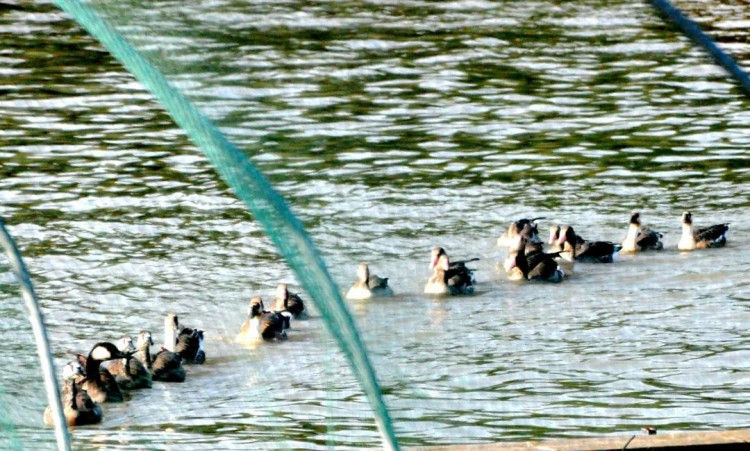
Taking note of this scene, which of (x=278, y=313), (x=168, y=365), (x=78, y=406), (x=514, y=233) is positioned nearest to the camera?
(x=78, y=406)

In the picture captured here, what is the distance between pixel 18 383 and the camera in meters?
6.85

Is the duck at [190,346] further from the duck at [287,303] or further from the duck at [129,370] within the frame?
the duck at [287,303]

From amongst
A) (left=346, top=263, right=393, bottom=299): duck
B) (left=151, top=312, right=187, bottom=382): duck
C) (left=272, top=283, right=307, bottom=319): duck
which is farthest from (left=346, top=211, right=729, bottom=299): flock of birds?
(left=346, top=263, right=393, bottom=299): duck

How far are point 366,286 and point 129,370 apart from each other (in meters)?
4.81

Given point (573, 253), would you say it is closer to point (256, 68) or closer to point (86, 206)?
point (86, 206)

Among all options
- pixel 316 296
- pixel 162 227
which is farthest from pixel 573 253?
pixel 316 296

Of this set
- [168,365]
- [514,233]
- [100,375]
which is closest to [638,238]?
[514,233]

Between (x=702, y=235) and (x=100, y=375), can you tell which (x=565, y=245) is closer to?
(x=702, y=235)

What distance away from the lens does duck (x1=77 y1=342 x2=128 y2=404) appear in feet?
33.0

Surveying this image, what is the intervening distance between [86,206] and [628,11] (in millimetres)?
8858

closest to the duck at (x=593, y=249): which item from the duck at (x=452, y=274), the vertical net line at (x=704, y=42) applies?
the duck at (x=452, y=274)

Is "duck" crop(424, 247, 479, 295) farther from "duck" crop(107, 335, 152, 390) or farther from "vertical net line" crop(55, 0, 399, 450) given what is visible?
"vertical net line" crop(55, 0, 399, 450)

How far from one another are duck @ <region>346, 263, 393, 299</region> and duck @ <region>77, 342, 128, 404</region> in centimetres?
423

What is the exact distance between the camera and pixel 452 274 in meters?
11.7
